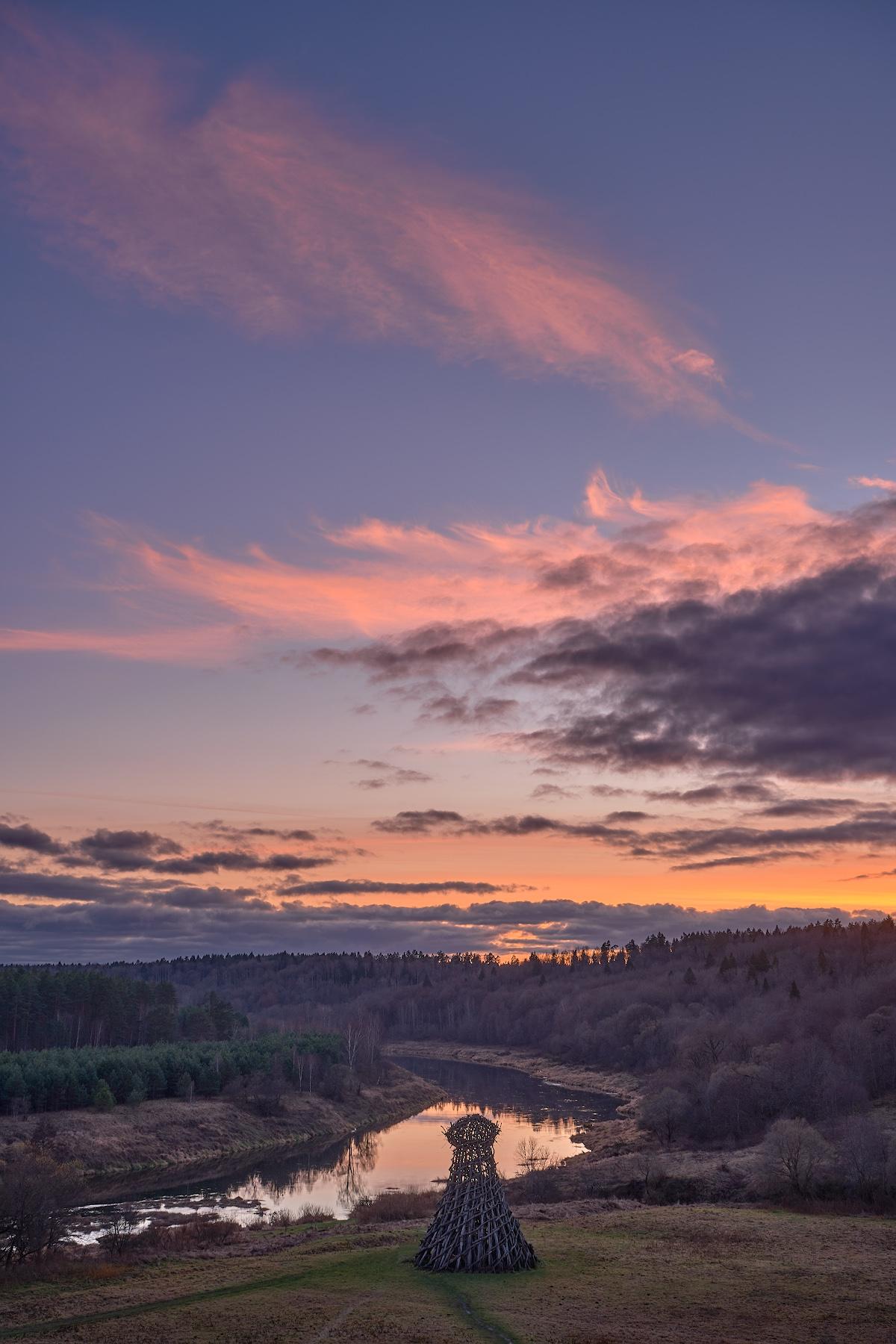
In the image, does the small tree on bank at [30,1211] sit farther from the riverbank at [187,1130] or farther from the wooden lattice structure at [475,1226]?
the riverbank at [187,1130]

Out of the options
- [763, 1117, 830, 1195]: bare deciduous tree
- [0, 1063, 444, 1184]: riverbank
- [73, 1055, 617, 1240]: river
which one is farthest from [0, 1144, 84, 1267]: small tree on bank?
[0, 1063, 444, 1184]: riverbank

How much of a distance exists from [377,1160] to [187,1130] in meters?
22.6

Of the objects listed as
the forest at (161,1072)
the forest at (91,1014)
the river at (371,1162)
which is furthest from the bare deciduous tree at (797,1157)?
the forest at (91,1014)

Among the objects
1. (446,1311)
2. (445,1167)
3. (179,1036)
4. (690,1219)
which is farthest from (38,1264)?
(179,1036)

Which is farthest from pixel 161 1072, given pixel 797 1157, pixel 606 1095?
pixel 797 1157

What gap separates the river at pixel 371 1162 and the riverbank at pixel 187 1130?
4.48 metres

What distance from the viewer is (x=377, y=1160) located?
102m

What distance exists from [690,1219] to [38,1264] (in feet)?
110

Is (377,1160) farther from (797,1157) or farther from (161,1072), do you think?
(797,1157)

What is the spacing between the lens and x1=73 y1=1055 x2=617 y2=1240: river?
262ft

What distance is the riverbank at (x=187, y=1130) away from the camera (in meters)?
97.4

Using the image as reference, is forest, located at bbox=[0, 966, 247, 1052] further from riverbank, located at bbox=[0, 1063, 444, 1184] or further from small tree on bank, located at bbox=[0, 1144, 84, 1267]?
small tree on bank, located at bbox=[0, 1144, 84, 1267]

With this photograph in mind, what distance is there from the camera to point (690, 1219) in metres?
54.8

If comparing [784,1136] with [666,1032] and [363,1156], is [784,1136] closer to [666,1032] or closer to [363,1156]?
[363,1156]
